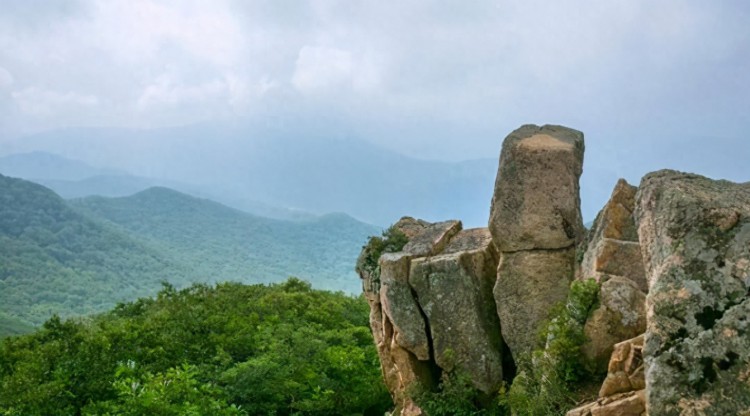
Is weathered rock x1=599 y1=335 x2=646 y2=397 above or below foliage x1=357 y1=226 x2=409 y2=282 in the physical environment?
below

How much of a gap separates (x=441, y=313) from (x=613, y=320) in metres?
7.00

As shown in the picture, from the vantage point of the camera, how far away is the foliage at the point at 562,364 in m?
13.3

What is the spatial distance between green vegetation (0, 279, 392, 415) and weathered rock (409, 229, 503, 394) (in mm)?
7383

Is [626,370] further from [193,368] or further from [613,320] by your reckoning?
[193,368]

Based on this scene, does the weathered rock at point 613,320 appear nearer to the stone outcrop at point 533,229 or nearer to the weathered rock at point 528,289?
the weathered rock at point 528,289

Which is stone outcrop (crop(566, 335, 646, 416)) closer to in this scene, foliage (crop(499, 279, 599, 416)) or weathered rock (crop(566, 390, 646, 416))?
weathered rock (crop(566, 390, 646, 416))

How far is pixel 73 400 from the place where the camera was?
23.6m

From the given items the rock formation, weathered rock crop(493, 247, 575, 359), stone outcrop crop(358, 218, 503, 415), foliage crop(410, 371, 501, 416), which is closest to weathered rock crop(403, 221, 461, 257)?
stone outcrop crop(358, 218, 503, 415)

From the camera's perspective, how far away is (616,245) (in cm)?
1477

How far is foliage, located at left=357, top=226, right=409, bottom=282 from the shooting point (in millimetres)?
23344

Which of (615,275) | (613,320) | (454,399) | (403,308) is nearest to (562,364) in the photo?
(613,320)

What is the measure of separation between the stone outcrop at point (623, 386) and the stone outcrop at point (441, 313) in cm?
765

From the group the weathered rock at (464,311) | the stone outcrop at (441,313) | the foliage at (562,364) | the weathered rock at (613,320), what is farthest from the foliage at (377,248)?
the weathered rock at (613,320)

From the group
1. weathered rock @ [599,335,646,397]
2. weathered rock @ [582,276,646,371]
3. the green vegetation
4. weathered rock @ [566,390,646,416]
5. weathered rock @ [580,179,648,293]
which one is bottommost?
the green vegetation
